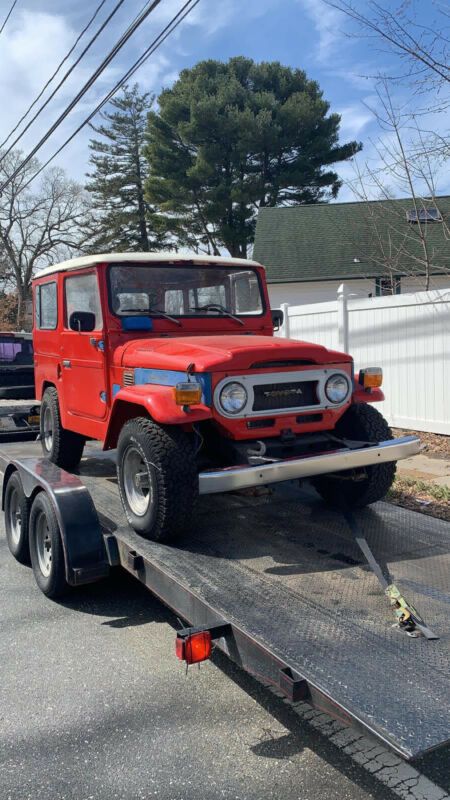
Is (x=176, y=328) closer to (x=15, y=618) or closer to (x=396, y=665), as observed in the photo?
(x=15, y=618)

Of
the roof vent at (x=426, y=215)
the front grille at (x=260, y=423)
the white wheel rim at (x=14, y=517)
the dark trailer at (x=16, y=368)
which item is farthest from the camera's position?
the roof vent at (x=426, y=215)

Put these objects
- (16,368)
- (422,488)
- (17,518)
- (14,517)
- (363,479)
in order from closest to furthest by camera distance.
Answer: (363,479), (17,518), (14,517), (422,488), (16,368)

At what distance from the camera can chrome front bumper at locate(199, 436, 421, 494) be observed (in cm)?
367

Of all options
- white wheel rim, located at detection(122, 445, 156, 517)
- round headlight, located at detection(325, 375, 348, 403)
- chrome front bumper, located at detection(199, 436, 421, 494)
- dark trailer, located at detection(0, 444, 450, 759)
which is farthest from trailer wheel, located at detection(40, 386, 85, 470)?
round headlight, located at detection(325, 375, 348, 403)

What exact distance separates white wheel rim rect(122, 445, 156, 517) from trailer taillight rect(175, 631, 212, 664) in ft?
4.25

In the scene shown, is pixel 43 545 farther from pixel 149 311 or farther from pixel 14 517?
pixel 149 311

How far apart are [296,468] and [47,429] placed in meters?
3.31

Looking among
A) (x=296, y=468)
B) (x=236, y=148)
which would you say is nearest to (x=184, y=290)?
(x=296, y=468)

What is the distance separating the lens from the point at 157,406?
385cm

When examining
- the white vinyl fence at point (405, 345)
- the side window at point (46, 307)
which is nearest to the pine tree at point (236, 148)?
the white vinyl fence at point (405, 345)

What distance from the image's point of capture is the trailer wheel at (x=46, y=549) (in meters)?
4.00

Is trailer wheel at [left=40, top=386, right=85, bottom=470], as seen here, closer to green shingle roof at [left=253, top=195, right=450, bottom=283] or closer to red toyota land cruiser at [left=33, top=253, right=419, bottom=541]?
red toyota land cruiser at [left=33, top=253, right=419, bottom=541]

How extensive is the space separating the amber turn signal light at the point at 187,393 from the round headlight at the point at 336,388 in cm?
108

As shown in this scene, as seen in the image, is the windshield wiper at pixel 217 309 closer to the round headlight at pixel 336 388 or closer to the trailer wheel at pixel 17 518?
the round headlight at pixel 336 388
